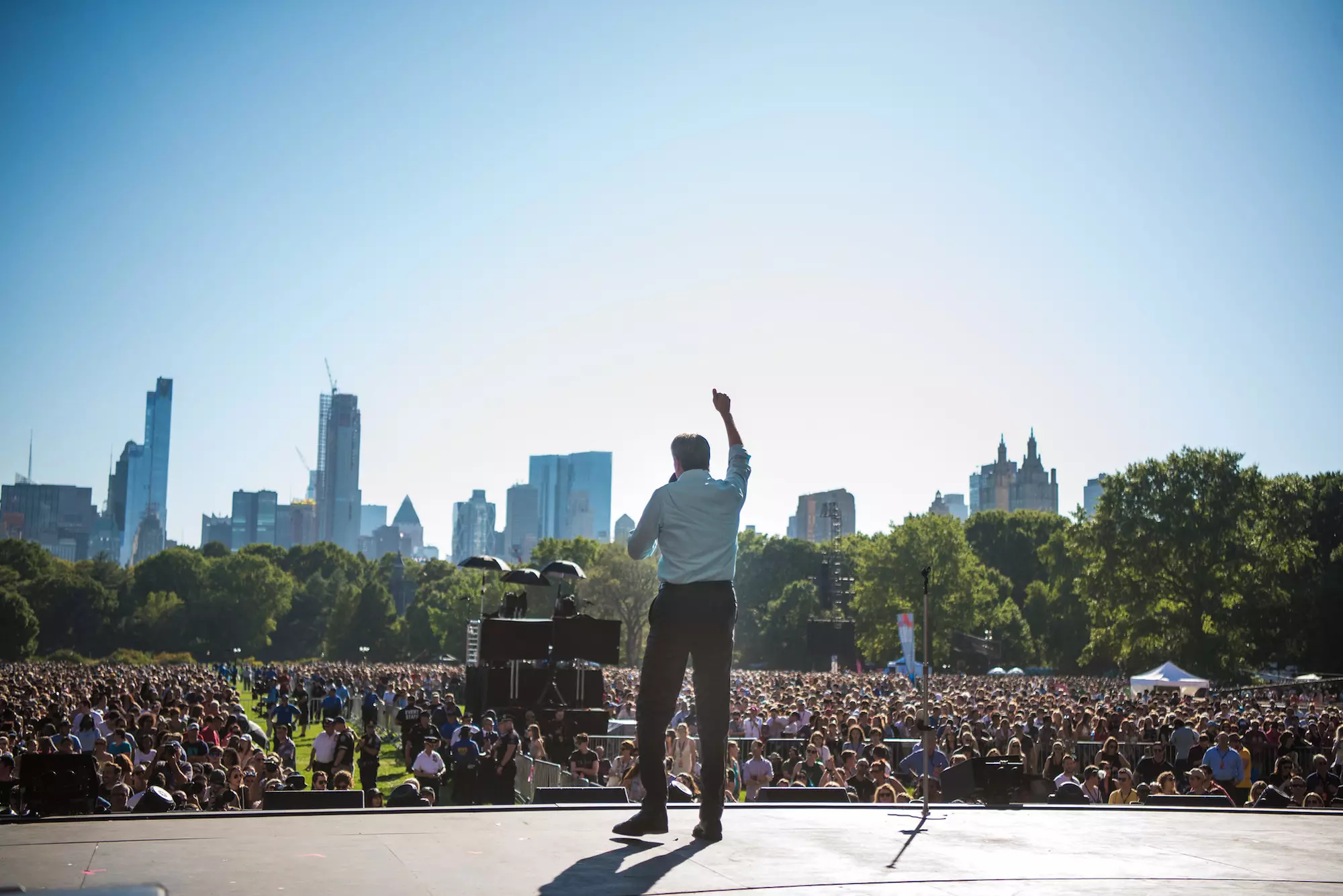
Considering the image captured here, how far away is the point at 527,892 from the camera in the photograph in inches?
137

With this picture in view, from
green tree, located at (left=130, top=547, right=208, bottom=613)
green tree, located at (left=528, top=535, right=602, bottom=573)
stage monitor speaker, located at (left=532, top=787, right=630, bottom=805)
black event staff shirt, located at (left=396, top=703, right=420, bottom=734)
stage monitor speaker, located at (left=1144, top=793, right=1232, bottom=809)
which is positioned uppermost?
green tree, located at (left=528, top=535, right=602, bottom=573)

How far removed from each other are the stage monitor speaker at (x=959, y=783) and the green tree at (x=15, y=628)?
9188 cm

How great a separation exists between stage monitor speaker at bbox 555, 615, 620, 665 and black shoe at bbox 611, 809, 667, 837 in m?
20.5

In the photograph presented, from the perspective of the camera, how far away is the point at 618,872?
3.89 meters

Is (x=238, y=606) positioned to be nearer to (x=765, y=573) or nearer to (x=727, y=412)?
(x=765, y=573)

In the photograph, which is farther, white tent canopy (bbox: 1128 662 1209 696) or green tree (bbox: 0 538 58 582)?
green tree (bbox: 0 538 58 582)

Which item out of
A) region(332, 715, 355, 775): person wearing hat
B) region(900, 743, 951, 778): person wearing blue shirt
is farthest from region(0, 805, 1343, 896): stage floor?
region(332, 715, 355, 775): person wearing hat

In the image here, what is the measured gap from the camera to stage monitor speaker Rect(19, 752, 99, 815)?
5094 mm

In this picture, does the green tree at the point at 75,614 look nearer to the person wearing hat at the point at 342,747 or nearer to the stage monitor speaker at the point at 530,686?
the stage monitor speaker at the point at 530,686

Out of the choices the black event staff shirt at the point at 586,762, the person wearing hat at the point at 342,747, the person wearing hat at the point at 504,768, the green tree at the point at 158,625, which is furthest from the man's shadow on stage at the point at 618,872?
the green tree at the point at 158,625

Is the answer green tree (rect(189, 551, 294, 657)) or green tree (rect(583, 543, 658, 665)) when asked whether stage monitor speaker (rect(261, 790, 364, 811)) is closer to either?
green tree (rect(583, 543, 658, 665))

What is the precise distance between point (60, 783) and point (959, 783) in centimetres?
457

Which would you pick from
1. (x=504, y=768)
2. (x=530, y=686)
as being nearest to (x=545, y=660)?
(x=530, y=686)

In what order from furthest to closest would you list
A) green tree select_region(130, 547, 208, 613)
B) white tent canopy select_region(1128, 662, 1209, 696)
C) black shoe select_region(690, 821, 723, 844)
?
1. green tree select_region(130, 547, 208, 613)
2. white tent canopy select_region(1128, 662, 1209, 696)
3. black shoe select_region(690, 821, 723, 844)
